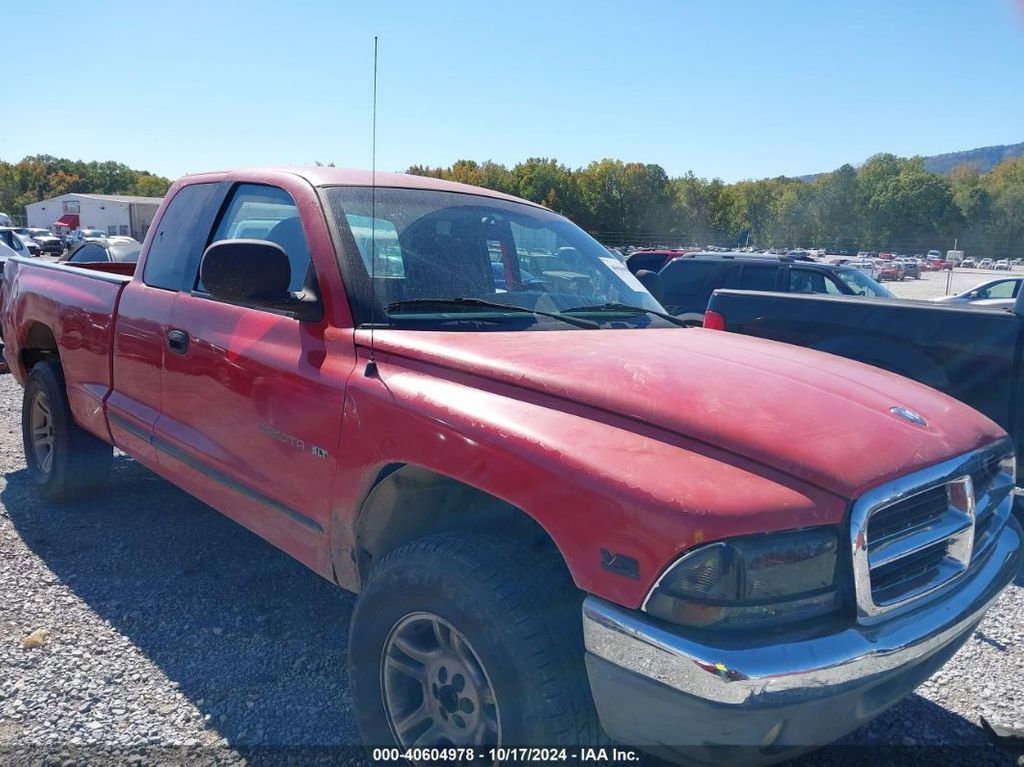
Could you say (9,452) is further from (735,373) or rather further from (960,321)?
(960,321)

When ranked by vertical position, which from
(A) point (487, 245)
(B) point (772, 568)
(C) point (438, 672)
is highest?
(A) point (487, 245)

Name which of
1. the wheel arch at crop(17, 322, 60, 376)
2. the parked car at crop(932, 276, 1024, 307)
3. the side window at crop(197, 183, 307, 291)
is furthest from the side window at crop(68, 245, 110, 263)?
the parked car at crop(932, 276, 1024, 307)

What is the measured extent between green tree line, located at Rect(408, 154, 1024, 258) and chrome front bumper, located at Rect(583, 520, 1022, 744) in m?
62.4

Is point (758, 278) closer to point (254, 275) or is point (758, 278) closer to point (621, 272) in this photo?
point (621, 272)

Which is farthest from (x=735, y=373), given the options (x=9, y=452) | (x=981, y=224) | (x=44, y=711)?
(x=981, y=224)

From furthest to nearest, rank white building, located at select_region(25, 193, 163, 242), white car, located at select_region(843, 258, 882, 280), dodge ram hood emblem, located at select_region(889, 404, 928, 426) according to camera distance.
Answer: white building, located at select_region(25, 193, 163, 242)
white car, located at select_region(843, 258, 882, 280)
dodge ram hood emblem, located at select_region(889, 404, 928, 426)

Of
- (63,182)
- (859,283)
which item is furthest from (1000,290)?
(63,182)

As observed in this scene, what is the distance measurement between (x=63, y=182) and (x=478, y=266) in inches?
4803

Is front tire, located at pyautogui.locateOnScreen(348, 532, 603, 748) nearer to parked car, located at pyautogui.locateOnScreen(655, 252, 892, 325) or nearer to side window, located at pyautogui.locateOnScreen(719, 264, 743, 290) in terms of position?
parked car, located at pyautogui.locateOnScreen(655, 252, 892, 325)

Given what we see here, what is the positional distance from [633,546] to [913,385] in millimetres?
1573

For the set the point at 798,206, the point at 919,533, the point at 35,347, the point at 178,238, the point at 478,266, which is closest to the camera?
the point at 919,533

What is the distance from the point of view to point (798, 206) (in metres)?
86.1

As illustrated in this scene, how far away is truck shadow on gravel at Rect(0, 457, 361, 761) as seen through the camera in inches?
113

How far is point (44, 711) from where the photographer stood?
9.14 ft
